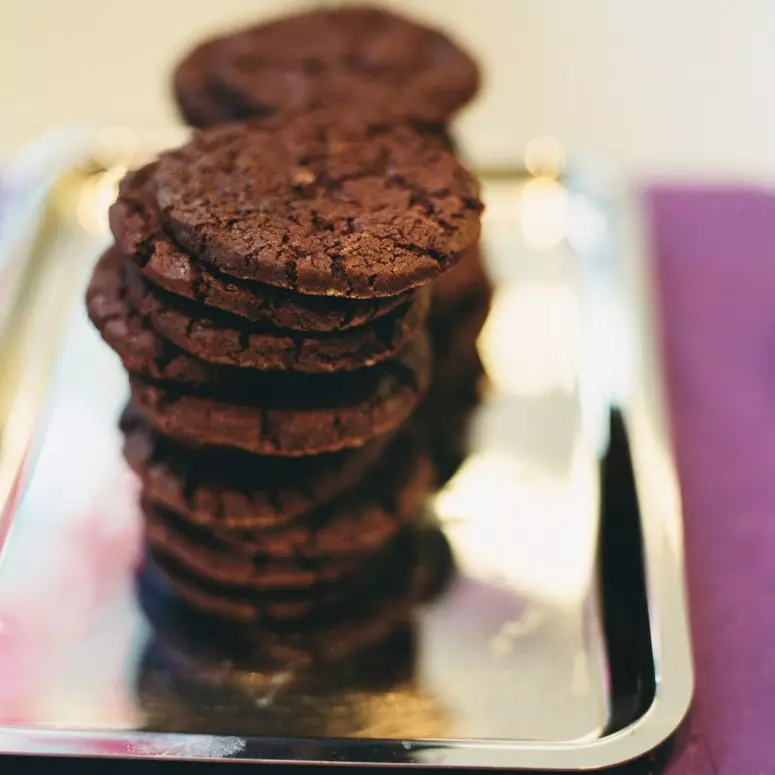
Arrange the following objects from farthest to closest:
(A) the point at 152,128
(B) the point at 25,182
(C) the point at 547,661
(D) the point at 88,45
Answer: (D) the point at 88,45
(A) the point at 152,128
(B) the point at 25,182
(C) the point at 547,661

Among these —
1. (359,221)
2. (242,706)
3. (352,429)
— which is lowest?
(242,706)

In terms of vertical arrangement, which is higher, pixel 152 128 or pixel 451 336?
pixel 152 128

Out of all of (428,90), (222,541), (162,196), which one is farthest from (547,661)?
(428,90)

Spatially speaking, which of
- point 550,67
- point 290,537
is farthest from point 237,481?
point 550,67

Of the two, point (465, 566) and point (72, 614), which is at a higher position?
point (72, 614)

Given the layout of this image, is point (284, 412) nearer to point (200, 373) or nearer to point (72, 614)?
point (200, 373)

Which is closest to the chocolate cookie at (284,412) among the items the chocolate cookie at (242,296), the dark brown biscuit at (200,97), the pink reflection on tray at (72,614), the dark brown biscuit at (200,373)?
the dark brown biscuit at (200,373)

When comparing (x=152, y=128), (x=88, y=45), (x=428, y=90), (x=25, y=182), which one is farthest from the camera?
(x=88, y=45)

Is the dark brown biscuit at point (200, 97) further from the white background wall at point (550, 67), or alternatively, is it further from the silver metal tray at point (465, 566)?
the white background wall at point (550, 67)

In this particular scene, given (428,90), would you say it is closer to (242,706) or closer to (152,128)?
(152,128)
